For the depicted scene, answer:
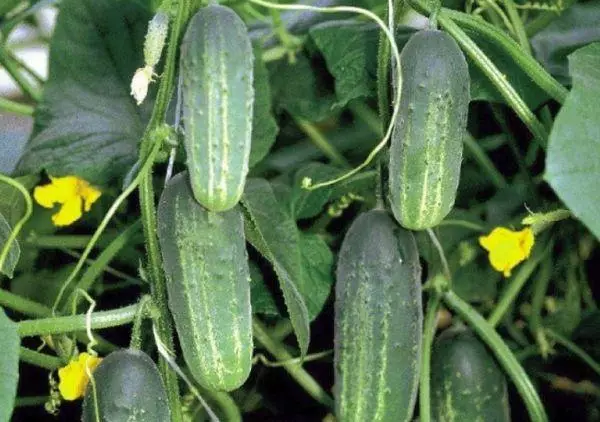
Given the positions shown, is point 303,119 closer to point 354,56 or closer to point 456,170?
point 354,56

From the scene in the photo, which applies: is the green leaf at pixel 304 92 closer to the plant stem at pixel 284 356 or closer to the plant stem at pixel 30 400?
the plant stem at pixel 284 356

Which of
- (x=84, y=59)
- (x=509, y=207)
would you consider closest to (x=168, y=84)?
(x=84, y=59)

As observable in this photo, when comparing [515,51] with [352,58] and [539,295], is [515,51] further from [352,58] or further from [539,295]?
[539,295]

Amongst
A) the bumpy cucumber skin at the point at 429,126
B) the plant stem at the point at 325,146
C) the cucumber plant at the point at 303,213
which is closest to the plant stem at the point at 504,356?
the cucumber plant at the point at 303,213

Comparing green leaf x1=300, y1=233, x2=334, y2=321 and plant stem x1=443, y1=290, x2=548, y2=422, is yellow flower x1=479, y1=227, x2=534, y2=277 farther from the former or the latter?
green leaf x1=300, y1=233, x2=334, y2=321

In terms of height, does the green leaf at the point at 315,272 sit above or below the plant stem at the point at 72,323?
below

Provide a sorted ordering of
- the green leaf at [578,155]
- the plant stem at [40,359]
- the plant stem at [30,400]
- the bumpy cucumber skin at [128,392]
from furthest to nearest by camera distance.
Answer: the plant stem at [30,400]
the plant stem at [40,359]
the bumpy cucumber skin at [128,392]
the green leaf at [578,155]
